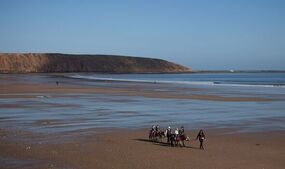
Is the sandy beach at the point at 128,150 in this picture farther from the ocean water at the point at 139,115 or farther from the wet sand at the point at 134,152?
the ocean water at the point at 139,115

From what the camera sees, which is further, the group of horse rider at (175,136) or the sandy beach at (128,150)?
the group of horse rider at (175,136)

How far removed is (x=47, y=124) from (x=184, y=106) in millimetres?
13652

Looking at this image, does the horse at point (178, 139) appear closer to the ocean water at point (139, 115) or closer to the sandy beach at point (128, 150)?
the sandy beach at point (128, 150)

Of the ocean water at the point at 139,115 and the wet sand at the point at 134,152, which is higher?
the ocean water at the point at 139,115

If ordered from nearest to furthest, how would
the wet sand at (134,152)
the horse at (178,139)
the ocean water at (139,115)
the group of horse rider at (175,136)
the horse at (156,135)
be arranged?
the wet sand at (134,152) → the group of horse rider at (175,136) → the horse at (178,139) → the horse at (156,135) → the ocean water at (139,115)

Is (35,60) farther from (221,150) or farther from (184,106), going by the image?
(221,150)

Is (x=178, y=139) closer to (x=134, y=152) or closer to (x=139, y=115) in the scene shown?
(x=134, y=152)

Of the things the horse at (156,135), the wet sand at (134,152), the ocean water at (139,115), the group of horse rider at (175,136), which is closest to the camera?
the wet sand at (134,152)

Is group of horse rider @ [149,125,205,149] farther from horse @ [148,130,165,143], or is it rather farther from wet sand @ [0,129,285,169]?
wet sand @ [0,129,285,169]

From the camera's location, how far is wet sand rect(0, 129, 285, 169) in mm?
16062

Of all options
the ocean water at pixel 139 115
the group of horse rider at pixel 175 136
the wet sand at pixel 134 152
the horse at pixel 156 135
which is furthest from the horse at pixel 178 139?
the ocean water at pixel 139 115

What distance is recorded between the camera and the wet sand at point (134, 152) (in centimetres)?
1606

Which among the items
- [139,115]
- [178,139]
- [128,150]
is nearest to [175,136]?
[178,139]

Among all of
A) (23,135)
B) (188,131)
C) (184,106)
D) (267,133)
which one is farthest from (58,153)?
(184,106)
